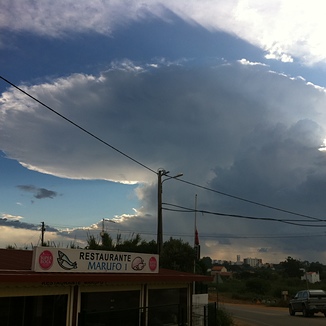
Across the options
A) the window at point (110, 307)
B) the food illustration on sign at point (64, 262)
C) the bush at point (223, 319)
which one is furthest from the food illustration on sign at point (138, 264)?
the bush at point (223, 319)

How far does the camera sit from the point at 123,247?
48.6 meters

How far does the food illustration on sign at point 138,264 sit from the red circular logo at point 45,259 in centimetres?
419

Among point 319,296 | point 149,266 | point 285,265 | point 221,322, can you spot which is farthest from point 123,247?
point 285,265

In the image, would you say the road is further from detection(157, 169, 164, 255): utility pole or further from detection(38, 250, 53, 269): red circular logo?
detection(38, 250, 53, 269): red circular logo

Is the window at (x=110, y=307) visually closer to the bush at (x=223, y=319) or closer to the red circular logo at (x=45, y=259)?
the red circular logo at (x=45, y=259)

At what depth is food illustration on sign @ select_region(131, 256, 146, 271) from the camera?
55.4ft

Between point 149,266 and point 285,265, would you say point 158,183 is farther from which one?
point 285,265

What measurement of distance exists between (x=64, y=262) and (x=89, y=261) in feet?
3.60

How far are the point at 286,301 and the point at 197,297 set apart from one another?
27.8m

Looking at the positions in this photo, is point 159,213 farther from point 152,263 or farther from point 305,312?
point 305,312

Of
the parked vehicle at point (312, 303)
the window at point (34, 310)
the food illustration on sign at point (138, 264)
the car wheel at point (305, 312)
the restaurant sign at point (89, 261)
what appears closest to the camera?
the window at point (34, 310)

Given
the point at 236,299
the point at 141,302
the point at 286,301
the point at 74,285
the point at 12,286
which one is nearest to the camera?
the point at 12,286

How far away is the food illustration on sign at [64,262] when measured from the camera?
545 inches

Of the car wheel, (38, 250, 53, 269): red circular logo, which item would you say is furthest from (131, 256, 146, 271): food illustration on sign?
the car wheel
